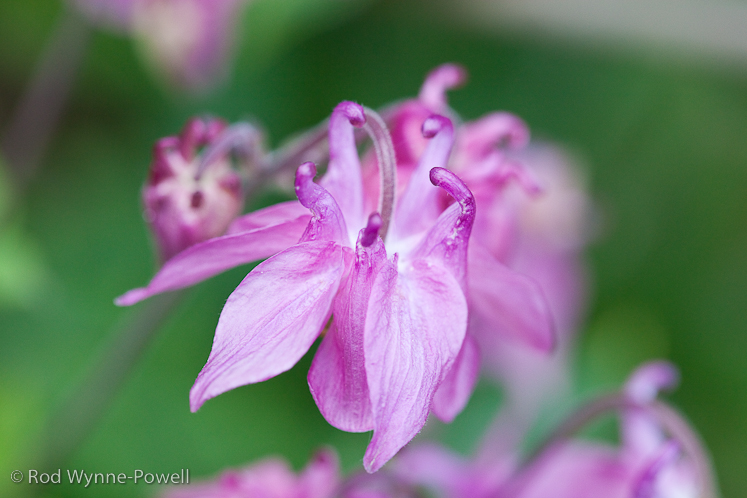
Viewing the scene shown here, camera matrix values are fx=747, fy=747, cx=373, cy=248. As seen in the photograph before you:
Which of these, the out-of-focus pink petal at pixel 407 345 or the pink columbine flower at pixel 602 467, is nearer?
the out-of-focus pink petal at pixel 407 345

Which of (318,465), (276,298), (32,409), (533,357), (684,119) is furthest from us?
(684,119)

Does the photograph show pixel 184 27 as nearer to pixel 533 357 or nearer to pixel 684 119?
pixel 533 357

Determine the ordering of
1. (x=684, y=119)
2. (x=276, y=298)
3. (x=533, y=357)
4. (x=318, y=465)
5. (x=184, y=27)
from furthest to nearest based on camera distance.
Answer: (x=684, y=119) < (x=533, y=357) < (x=184, y=27) < (x=318, y=465) < (x=276, y=298)

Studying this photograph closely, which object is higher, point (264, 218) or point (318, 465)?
point (264, 218)

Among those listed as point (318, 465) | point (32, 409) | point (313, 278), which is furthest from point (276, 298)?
point (32, 409)

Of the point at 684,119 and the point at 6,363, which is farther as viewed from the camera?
the point at 684,119

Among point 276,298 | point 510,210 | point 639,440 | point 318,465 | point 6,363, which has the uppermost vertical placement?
point 276,298

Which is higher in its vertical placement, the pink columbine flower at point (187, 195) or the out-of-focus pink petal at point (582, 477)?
the pink columbine flower at point (187, 195)

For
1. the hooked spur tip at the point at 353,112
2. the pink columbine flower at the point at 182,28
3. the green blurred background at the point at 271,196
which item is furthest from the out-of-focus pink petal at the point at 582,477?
the pink columbine flower at the point at 182,28

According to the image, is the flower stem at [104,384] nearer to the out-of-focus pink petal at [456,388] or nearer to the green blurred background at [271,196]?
the green blurred background at [271,196]
